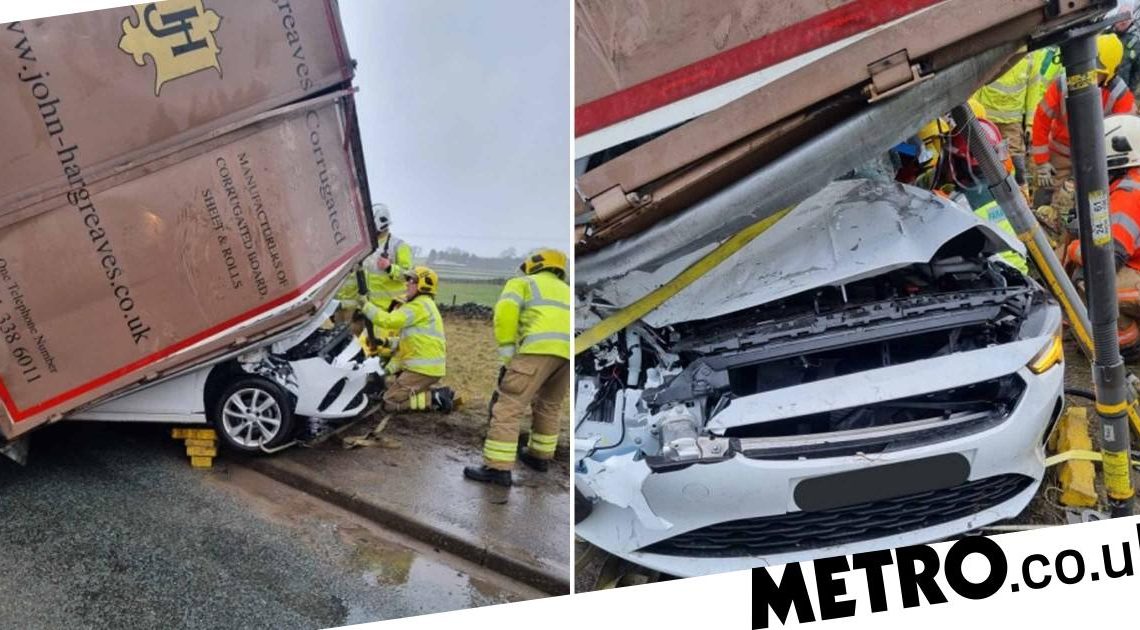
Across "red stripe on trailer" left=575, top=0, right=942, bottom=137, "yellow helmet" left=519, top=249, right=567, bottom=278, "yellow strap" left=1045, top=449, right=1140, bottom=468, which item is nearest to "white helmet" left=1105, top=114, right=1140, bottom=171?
"yellow strap" left=1045, top=449, right=1140, bottom=468

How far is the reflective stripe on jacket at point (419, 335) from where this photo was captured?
8.16ft

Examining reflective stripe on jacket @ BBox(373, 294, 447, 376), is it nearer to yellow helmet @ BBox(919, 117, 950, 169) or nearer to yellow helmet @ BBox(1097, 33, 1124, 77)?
yellow helmet @ BBox(919, 117, 950, 169)

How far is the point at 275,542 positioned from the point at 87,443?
65 cm

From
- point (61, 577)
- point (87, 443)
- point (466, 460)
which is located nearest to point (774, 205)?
point (466, 460)

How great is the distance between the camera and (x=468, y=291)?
2.48 meters

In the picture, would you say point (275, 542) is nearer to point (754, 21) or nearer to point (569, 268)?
point (569, 268)

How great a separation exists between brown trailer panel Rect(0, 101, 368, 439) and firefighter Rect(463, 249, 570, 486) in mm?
505

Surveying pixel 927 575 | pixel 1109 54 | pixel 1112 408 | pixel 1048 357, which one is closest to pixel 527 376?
pixel 927 575

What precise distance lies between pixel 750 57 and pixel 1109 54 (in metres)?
1.51

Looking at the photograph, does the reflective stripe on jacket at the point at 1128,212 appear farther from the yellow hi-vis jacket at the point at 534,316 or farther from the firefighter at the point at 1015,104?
the yellow hi-vis jacket at the point at 534,316

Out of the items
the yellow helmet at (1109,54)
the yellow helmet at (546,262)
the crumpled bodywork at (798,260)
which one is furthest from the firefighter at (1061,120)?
the yellow helmet at (546,262)

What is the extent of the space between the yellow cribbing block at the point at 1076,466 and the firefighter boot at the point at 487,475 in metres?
1.92

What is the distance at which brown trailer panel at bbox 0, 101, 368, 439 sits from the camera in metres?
2.38

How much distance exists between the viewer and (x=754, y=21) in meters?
2.31
